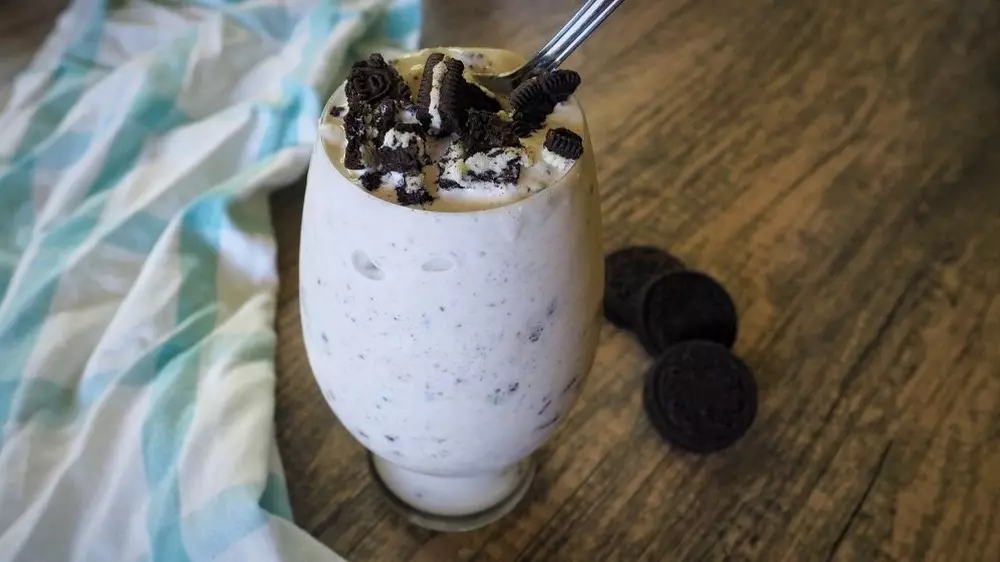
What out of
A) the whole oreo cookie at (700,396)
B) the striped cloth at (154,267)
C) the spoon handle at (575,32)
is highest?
the spoon handle at (575,32)

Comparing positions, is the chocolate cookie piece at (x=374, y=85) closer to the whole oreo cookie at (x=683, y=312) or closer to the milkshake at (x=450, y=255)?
the milkshake at (x=450, y=255)

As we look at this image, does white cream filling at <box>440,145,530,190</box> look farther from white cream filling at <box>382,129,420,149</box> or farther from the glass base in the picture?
the glass base

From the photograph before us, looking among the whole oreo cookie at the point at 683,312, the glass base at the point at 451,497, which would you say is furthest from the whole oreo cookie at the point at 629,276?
the glass base at the point at 451,497

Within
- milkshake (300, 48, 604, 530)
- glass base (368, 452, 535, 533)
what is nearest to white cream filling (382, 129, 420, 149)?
milkshake (300, 48, 604, 530)

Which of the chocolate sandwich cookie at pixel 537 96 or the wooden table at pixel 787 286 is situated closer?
the chocolate sandwich cookie at pixel 537 96

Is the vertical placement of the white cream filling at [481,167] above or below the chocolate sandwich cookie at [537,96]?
below

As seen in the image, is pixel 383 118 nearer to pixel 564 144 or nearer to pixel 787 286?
pixel 564 144
